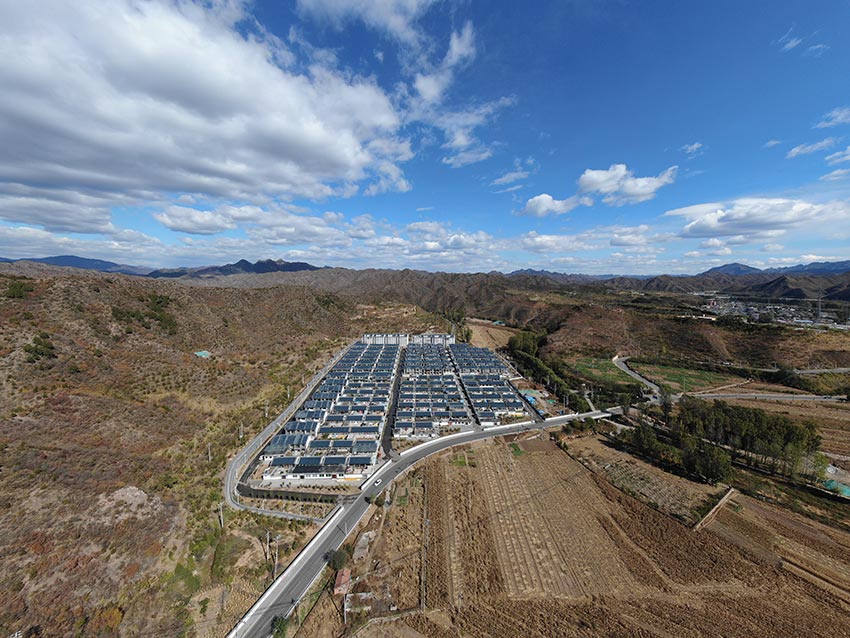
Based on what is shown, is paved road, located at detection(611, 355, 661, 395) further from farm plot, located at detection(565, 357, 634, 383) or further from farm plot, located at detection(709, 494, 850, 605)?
farm plot, located at detection(709, 494, 850, 605)

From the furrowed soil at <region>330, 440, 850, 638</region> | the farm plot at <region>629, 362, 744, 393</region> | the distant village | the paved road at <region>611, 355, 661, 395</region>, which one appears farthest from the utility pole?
the distant village

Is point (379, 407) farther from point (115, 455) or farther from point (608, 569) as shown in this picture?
point (608, 569)

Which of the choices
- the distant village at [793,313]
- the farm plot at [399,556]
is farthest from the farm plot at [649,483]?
the distant village at [793,313]

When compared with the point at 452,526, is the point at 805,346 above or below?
above

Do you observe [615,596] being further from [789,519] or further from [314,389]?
[314,389]

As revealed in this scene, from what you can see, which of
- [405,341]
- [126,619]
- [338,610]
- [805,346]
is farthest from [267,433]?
[805,346]

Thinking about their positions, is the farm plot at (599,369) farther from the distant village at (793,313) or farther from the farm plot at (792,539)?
the distant village at (793,313)

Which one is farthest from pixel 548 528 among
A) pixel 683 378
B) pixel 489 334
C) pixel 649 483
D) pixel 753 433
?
pixel 489 334
